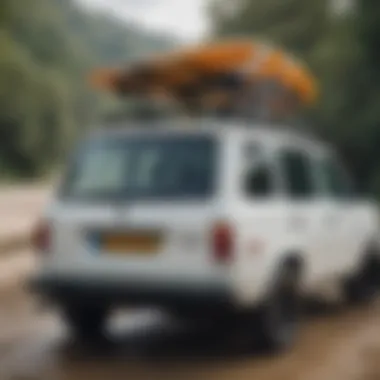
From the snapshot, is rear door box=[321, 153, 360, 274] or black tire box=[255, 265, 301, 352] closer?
black tire box=[255, 265, 301, 352]

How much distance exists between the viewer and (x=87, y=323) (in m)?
7.79

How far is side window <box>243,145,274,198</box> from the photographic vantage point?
687 centimetres

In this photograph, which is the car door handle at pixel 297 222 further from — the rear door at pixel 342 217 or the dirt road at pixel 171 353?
the dirt road at pixel 171 353

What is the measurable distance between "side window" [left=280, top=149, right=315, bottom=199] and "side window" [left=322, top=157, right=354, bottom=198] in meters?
0.42

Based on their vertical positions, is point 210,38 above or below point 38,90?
below

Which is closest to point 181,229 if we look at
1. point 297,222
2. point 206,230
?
point 206,230

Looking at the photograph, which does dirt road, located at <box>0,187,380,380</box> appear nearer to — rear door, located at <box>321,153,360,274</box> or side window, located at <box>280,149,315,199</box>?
rear door, located at <box>321,153,360,274</box>

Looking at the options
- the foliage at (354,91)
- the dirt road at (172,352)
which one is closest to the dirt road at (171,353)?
the dirt road at (172,352)

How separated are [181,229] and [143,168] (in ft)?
2.30

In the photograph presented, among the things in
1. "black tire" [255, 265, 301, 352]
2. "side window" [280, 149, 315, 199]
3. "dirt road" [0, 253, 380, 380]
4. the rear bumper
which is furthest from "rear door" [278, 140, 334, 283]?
the rear bumper

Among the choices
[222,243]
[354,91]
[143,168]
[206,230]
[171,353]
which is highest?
[354,91]

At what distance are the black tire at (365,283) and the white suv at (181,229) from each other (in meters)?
2.26

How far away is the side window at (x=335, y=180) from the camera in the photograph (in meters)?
8.72

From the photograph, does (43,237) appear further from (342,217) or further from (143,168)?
(342,217)
